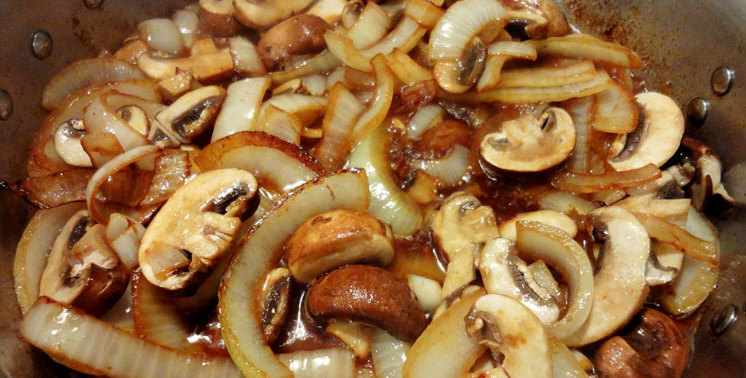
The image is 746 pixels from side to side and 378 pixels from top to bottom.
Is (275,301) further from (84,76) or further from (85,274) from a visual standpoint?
(84,76)

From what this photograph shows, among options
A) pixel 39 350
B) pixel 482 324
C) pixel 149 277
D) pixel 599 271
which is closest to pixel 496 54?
pixel 599 271

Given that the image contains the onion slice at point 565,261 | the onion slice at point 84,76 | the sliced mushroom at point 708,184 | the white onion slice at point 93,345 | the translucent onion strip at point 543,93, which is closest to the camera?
the white onion slice at point 93,345

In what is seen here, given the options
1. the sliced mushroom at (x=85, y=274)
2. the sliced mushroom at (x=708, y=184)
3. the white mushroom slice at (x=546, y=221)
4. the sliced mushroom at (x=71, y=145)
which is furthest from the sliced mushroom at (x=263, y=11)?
the sliced mushroom at (x=708, y=184)

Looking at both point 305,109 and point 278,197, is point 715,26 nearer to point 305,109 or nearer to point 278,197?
point 305,109

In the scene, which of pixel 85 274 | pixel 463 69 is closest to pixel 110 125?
pixel 85 274

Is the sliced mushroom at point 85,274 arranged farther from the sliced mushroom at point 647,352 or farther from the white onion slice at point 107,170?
the sliced mushroom at point 647,352
